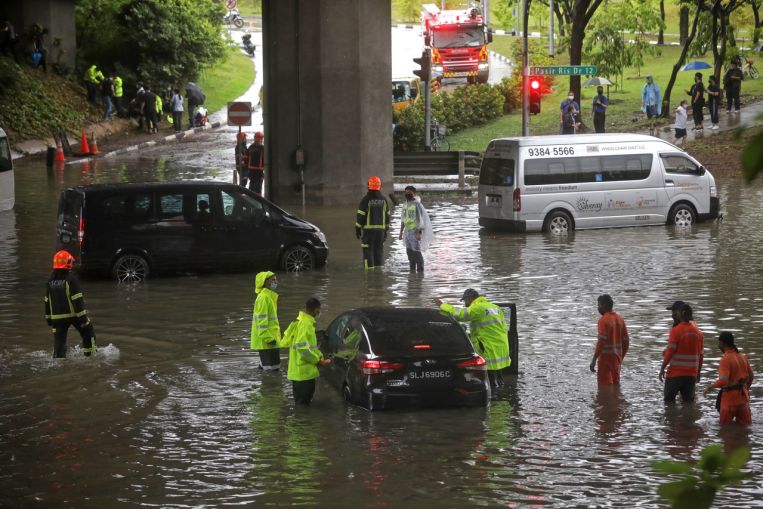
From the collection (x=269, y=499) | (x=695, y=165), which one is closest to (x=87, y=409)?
(x=269, y=499)

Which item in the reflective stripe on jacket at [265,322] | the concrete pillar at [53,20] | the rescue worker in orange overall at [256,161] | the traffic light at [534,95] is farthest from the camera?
the concrete pillar at [53,20]

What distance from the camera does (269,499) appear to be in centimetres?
963

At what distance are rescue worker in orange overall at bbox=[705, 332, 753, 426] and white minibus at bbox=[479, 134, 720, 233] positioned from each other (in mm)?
15332

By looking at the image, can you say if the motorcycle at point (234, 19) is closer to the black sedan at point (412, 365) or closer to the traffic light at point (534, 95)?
the traffic light at point (534, 95)

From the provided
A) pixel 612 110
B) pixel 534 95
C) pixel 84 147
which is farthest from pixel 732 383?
pixel 612 110

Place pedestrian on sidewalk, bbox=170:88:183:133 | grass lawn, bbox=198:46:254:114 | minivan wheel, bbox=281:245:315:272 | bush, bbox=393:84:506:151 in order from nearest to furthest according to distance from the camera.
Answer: minivan wheel, bbox=281:245:315:272 → bush, bbox=393:84:506:151 → pedestrian on sidewalk, bbox=170:88:183:133 → grass lawn, bbox=198:46:254:114

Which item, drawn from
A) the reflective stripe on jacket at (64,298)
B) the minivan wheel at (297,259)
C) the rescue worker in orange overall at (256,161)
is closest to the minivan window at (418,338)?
the reflective stripe on jacket at (64,298)

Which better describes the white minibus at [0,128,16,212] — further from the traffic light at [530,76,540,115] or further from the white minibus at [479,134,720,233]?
the traffic light at [530,76,540,115]

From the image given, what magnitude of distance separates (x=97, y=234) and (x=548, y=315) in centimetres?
774

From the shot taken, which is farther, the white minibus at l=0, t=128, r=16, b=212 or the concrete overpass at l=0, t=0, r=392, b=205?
the concrete overpass at l=0, t=0, r=392, b=205

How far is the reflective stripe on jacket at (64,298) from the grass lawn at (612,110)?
30.5 metres

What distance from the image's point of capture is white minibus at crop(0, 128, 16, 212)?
99.8 feet

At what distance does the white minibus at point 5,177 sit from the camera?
99.8 ft

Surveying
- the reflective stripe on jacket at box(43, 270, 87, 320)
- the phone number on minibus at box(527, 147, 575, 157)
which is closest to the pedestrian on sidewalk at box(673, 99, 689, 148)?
the phone number on minibus at box(527, 147, 575, 157)
